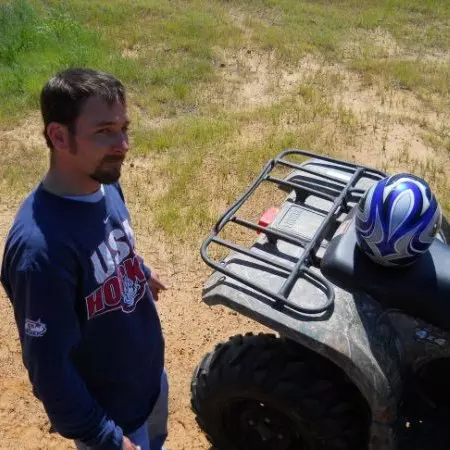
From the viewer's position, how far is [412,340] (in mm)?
2379

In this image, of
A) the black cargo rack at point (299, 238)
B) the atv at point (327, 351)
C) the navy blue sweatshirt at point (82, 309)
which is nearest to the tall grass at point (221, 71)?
the black cargo rack at point (299, 238)

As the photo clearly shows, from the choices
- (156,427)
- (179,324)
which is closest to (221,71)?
(179,324)

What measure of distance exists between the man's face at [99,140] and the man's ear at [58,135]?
17 millimetres

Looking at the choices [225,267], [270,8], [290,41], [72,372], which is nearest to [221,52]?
[290,41]

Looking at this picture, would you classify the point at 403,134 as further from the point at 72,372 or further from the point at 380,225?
the point at 72,372

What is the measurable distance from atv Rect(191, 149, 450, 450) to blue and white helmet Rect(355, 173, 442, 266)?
0.09 meters

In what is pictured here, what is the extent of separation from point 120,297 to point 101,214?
0.28 metres

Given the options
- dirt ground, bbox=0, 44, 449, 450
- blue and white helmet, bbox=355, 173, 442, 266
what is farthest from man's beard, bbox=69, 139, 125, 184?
dirt ground, bbox=0, 44, 449, 450

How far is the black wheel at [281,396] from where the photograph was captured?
7.92 ft

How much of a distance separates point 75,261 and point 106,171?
0.93 feet

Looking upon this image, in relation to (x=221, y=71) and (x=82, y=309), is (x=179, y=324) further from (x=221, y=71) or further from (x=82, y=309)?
(x=221, y=71)

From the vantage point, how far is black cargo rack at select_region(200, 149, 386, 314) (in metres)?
2.34

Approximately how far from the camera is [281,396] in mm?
2416

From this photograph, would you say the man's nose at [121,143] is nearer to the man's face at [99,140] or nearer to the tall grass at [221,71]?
the man's face at [99,140]
